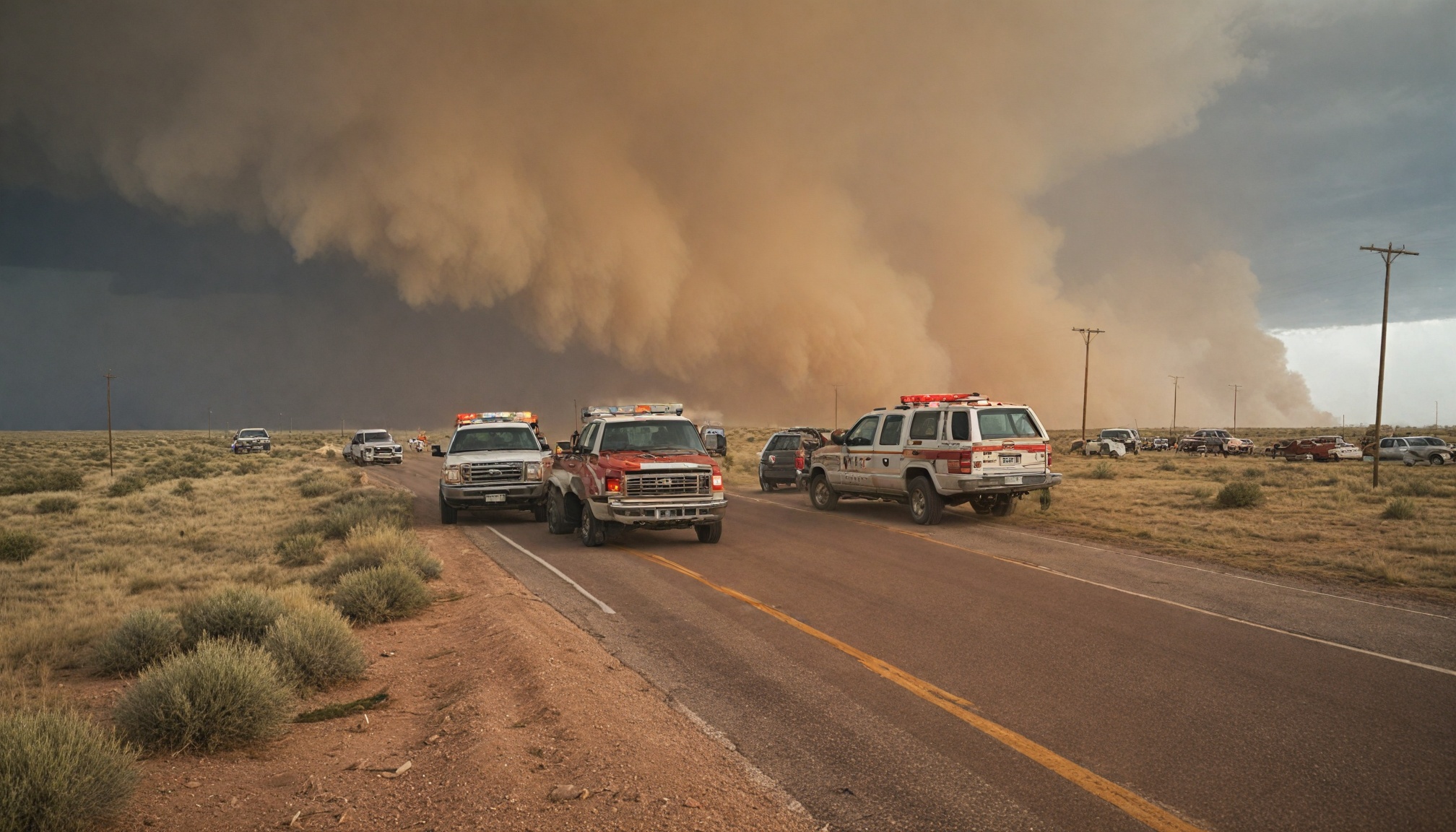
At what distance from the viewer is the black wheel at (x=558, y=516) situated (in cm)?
1500

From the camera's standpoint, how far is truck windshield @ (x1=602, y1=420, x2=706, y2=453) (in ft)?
46.1

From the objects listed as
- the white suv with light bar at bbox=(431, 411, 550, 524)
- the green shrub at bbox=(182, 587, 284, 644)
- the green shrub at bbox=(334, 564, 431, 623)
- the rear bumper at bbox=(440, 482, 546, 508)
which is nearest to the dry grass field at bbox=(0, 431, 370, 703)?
the green shrub at bbox=(182, 587, 284, 644)

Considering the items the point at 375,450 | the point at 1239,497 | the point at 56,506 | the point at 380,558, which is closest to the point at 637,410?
the point at 380,558

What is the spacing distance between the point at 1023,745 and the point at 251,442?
6620cm

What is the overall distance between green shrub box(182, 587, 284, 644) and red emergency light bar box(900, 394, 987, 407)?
1162cm

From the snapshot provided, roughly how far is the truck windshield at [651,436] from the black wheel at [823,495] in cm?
573

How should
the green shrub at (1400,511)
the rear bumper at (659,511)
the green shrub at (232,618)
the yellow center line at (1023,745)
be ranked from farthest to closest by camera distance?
the green shrub at (1400,511)
the rear bumper at (659,511)
the green shrub at (232,618)
the yellow center line at (1023,745)

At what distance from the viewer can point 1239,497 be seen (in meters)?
20.7

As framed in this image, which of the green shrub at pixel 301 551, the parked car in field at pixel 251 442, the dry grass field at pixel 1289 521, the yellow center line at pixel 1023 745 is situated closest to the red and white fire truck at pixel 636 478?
the green shrub at pixel 301 551

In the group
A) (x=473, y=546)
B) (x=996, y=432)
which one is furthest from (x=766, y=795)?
(x=996, y=432)

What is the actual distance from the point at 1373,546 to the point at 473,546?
14437 mm

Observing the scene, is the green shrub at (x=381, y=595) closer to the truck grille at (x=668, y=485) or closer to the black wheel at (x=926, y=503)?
the truck grille at (x=668, y=485)

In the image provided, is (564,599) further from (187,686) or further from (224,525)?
(224,525)

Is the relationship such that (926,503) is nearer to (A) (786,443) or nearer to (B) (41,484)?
(A) (786,443)
